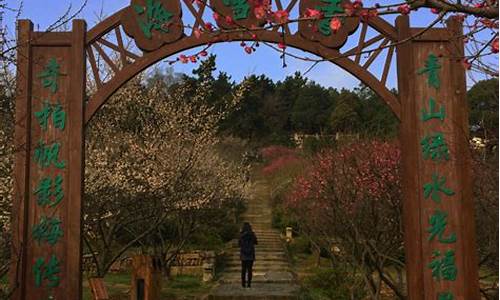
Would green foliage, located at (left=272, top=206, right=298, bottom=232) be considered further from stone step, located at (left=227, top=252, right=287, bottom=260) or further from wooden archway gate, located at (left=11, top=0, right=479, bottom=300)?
wooden archway gate, located at (left=11, top=0, right=479, bottom=300)

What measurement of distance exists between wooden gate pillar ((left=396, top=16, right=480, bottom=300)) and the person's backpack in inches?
228

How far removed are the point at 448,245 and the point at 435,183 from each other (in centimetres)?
56

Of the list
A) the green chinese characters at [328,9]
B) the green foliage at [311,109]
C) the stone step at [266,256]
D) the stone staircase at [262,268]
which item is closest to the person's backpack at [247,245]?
the stone staircase at [262,268]

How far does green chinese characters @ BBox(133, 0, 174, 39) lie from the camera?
556cm

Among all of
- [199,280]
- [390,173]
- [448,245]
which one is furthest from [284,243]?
[448,245]

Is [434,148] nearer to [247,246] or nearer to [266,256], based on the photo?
[247,246]

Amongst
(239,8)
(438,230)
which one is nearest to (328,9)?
(239,8)

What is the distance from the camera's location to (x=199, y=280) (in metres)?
13.9

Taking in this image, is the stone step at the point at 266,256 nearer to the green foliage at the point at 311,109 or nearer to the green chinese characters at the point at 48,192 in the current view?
the green chinese characters at the point at 48,192

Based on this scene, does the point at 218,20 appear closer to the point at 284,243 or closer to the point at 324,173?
A: the point at 324,173

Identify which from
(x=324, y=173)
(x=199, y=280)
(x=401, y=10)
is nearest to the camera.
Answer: (x=401, y=10)

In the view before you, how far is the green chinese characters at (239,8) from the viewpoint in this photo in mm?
5453

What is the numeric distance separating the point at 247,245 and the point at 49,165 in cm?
604

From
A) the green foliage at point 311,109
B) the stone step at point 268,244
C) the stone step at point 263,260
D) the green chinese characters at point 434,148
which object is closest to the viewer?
the green chinese characters at point 434,148
